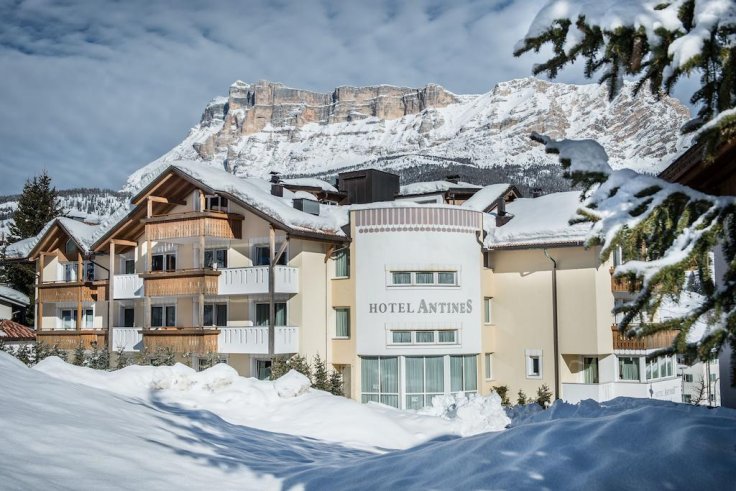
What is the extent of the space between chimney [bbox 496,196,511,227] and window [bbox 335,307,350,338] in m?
7.54

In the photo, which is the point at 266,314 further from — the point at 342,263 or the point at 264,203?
the point at 264,203

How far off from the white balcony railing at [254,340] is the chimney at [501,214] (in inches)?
391

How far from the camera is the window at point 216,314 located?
30.5m

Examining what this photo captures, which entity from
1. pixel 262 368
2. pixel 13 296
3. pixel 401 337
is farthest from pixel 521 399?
pixel 13 296

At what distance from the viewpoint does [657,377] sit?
99.3 ft

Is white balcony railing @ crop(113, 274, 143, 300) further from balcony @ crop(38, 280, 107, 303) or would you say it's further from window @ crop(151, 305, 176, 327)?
balcony @ crop(38, 280, 107, 303)

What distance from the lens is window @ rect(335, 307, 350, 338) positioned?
29.4 meters

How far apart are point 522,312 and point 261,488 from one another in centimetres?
2257

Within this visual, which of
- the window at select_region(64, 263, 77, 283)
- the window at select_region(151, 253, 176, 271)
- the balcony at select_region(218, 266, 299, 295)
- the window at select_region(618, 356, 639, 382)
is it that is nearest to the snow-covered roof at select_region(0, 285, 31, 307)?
the window at select_region(64, 263, 77, 283)

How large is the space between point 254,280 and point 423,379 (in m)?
7.31

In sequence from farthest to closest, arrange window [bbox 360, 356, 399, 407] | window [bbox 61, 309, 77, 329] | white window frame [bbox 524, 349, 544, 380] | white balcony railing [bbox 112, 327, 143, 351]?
window [bbox 61, 309, 77, 329] → white balcony railing [bbox 112, 327, 143, 351] → white window frame [bbox 524, 349, 544, 380] → window [bbox 360, 356, 399, 407]

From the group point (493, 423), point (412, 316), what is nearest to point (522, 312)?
point (412, 316)

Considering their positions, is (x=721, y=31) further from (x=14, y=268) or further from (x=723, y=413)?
(x=14, y=268)

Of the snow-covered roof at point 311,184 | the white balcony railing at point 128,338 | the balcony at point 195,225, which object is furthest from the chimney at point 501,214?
the white balcony railing at point 128,338
